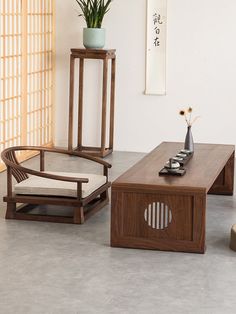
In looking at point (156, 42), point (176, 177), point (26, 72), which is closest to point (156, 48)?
point (156, 42)

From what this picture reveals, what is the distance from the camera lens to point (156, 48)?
8414 mm

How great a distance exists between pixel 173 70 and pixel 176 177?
3.33 m

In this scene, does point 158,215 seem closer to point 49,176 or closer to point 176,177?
point 176,177

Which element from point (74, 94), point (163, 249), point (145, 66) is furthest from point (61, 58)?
point (163, 249)

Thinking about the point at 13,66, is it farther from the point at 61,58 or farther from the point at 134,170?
the point at 134,170

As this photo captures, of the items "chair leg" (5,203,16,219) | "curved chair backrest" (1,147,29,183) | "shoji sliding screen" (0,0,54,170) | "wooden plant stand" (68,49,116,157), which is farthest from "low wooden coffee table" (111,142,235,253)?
"wooden plant stand" (68,49,116,157)

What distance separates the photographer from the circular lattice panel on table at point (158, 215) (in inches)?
198

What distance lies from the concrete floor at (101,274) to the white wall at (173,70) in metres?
2.80

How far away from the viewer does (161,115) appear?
8547 millimetres

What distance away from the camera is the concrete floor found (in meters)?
4.09

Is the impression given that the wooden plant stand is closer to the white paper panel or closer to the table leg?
the white paper panel

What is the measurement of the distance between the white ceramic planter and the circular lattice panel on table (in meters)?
3.45

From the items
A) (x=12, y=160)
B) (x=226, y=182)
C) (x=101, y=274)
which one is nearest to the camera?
(x=101, y=274)

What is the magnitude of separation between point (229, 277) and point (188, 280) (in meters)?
0.25
